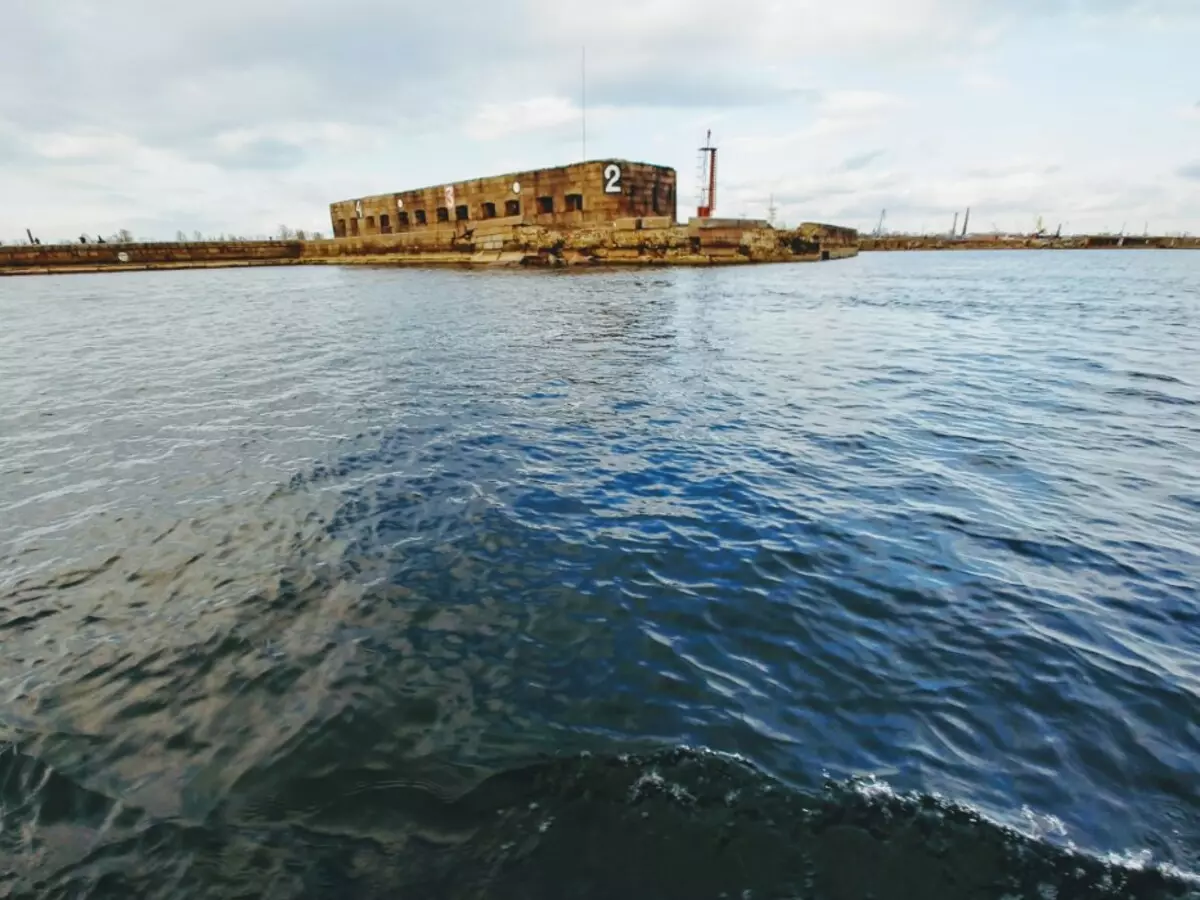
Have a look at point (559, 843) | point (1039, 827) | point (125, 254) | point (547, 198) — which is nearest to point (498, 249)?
point (547, 198)

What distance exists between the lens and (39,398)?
366 inches

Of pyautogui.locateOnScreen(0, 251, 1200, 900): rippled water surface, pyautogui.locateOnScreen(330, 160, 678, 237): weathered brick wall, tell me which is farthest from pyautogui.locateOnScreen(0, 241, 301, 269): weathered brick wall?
pyautogui.locateOnScreen(0, 251, 1200, 900): rippled water surface

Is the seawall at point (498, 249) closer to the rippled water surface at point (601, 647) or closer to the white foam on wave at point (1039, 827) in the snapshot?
the rippled water surface at point (601, 647)

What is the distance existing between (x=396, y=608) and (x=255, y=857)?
5.66ft

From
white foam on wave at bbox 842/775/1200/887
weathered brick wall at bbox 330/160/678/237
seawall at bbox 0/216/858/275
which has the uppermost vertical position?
weathered brick wall at bbox 330/160/678/237

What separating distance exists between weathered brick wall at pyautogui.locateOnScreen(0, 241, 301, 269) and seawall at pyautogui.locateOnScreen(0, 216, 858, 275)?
0.06 meters

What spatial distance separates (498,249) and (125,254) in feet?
109

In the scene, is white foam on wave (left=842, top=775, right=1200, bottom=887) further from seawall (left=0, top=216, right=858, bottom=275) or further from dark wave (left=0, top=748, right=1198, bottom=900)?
seawall (left=0, top=216, right=858, bottom=275)

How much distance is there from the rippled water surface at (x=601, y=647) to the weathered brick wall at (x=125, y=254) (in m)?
51.2

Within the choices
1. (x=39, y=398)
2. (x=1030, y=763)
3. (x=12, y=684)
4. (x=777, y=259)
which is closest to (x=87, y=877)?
(x=12, y=684)

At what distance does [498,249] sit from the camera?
39031 millimetres

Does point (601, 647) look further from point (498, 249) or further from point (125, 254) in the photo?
point (125, 254)

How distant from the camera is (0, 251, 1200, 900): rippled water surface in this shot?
2.46m

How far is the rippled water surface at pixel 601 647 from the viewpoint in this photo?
2457 mm
